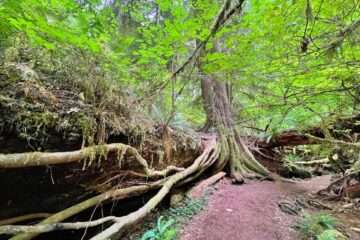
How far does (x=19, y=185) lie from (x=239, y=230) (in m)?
3.49

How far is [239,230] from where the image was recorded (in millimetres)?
4152

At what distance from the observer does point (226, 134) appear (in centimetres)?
798

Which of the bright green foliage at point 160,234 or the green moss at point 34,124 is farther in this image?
the bright green foliage at point 160,234

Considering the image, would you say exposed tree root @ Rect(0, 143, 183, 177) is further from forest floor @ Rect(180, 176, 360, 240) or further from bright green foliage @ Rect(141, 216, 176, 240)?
forest floor @ Rect(180, 176, 360, 240)

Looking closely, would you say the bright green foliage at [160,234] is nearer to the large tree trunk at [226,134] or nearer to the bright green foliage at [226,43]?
the bright green foliage at [226,43]

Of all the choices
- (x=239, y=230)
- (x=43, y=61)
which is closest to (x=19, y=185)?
(x=43, y=61)

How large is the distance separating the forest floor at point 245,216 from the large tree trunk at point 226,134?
871 millimetres

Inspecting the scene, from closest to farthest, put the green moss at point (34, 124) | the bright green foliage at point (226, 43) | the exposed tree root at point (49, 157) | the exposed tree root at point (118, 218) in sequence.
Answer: the exposed tree root at point (49, 157)
the exposed tree root at point (118, 218)
the green moss at point (34, 124)
the bright green foliage at point (226, 43)

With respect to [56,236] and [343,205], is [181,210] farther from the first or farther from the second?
[343,205]

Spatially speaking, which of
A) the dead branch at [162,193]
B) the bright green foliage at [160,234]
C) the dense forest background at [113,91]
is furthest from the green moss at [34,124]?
the bright green foliage at [160,234]

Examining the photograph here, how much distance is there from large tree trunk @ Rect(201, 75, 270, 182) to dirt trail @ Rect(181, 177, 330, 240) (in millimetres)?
951

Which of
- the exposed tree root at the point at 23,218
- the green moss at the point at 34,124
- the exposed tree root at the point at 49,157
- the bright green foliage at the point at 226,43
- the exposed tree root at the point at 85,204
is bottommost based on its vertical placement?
the exposed tree root at the point at 23,218

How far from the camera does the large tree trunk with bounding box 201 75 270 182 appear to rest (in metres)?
7.52

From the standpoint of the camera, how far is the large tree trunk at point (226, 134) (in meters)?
7.52
